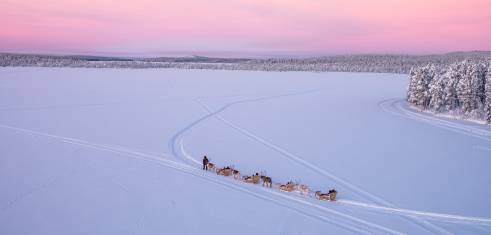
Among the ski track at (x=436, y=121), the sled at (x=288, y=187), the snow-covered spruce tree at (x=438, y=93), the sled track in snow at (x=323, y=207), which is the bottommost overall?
the sled track in snow at (x=323, y=207)

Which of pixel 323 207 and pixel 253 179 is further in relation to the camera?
pixel 253 179

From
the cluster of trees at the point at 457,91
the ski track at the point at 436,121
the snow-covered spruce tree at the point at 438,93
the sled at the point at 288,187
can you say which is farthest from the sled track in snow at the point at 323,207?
the snow-covered spruce tree at the point at 438,93

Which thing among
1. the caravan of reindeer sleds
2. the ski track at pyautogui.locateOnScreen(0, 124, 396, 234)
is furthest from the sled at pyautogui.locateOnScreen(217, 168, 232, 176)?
the ski track at pyautogui.locateOnScreen(0, 124, 396, 234)

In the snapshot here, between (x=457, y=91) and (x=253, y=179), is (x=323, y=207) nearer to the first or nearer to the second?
(x=253, y=179)

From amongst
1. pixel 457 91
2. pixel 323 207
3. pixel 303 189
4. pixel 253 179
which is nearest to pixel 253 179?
pixel 253 179

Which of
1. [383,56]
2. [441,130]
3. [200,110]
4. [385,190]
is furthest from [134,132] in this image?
[383,56]

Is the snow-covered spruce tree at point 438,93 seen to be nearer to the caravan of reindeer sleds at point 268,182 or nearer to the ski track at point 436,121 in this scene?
the ski track at point 436,121
